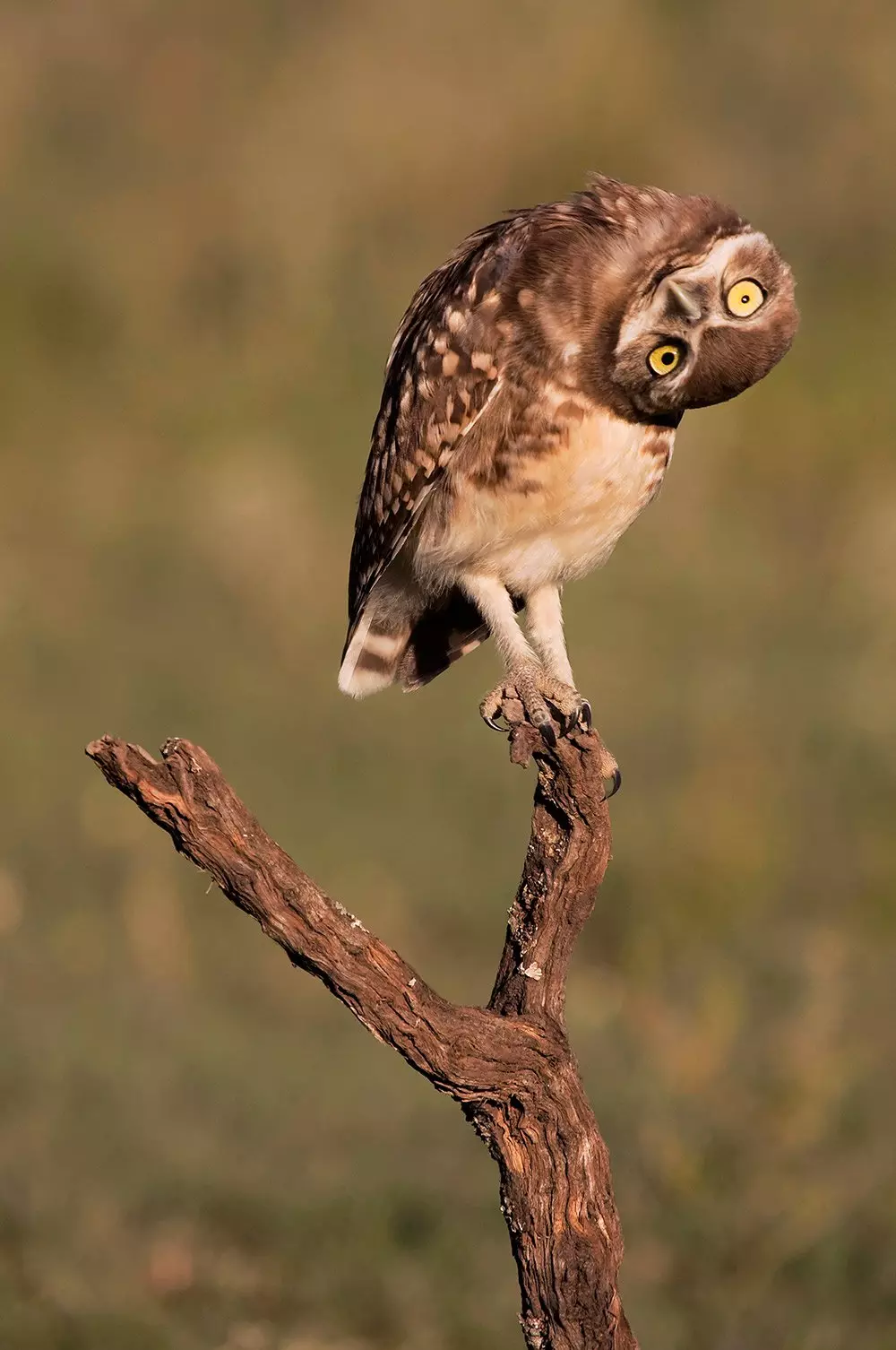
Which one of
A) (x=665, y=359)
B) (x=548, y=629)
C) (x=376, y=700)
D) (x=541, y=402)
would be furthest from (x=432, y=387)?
(x=376, y=700)

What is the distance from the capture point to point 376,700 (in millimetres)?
10547

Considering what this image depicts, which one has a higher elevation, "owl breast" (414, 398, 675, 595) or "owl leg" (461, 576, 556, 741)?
"owl breast" (414, 398, 675, 595)

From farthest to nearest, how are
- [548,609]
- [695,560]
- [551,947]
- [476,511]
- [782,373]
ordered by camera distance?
[782,373]
[695,560]
[548,609]
[476,511]
[551,947]

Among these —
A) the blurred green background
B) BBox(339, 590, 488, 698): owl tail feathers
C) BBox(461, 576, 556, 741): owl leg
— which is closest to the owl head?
BBox(461, 576, 556, 741): owl leg

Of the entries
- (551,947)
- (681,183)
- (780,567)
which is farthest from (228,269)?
(551,947)

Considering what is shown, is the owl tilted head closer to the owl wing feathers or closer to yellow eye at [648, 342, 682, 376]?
yellow eye at [648, 342, 682, 376]

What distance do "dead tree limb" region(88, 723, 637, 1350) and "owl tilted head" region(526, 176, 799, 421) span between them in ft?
2.45

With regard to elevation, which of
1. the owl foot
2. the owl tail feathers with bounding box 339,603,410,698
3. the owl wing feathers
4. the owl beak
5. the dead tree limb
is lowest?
the dead tree limb

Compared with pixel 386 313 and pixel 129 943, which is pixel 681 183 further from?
pixel 129 943

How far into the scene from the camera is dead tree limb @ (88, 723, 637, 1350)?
3324 millimetres

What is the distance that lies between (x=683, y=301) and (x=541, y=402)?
1.29ft

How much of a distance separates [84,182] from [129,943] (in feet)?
22.8

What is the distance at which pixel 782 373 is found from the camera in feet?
43.8

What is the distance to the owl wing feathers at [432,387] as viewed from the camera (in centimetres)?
425
